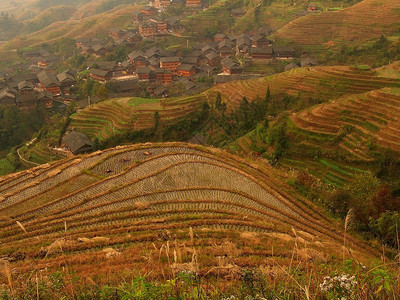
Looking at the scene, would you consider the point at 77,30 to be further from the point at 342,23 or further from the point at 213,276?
the point at 213,276

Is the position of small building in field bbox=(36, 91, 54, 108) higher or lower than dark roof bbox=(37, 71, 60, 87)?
lower

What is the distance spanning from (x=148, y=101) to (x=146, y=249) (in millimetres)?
26889

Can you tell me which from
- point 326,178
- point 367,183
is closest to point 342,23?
point 326,178

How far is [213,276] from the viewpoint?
541 centimetres

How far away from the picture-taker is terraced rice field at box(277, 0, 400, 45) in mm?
40531

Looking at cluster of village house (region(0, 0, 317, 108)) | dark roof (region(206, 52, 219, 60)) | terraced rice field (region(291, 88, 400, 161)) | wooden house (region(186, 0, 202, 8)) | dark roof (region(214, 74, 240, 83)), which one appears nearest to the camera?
terraced rice field (region(291, 88, 400, 161))

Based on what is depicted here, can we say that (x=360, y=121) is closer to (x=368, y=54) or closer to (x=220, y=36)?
(x=368, y=54)

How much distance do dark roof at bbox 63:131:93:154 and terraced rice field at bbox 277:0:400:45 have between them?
114ft

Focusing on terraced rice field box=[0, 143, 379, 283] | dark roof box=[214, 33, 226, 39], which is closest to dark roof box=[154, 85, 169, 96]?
dark roof box=[214, 33, 226, 39]

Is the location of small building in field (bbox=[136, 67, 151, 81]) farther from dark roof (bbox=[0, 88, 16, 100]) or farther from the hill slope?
dark roof (bbox=[0, 88, 16, 100])

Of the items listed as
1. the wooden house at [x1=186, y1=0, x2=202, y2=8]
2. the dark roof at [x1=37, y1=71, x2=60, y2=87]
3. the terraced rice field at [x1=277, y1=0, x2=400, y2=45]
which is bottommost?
the dark roof at [x1=37, y1=71, x2=60, y2=87]

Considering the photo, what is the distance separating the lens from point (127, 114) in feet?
98.5

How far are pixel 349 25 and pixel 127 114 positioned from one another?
34491 millimetres

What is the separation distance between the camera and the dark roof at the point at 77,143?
25.0m
